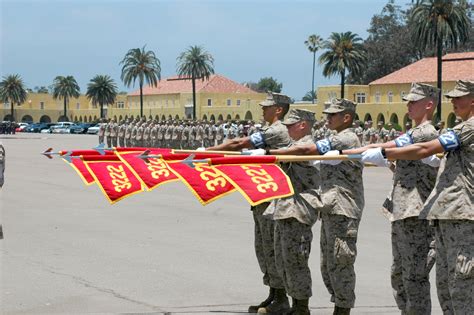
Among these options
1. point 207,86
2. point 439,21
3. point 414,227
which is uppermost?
point 439,21

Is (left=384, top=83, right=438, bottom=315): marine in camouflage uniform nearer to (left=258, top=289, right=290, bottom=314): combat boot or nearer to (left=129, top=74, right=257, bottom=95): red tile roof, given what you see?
(left=258, top=289, right=290, bottom=314): combat boot

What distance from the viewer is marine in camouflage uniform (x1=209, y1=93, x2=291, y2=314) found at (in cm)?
849

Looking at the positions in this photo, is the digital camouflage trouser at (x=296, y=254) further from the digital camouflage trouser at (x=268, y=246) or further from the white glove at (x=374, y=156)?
the white glove at (x=374, y=156)

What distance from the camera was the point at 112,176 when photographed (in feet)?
29.1

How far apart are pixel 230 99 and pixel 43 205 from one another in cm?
9999

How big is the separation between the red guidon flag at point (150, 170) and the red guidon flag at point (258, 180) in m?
1.50

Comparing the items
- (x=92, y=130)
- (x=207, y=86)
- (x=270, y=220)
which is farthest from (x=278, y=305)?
(x=207, y=86)

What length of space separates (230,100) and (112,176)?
10894 cm

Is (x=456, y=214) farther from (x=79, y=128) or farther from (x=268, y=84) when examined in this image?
(x=268, y=84)

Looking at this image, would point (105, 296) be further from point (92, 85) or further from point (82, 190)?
point (92, 85)

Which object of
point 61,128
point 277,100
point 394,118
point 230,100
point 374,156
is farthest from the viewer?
point 230,100

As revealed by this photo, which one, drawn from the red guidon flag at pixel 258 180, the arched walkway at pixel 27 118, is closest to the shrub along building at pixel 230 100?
the arched walkway at pixel 27 118

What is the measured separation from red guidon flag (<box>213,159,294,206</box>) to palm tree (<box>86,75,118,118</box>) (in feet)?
397

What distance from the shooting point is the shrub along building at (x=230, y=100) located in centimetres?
8406
